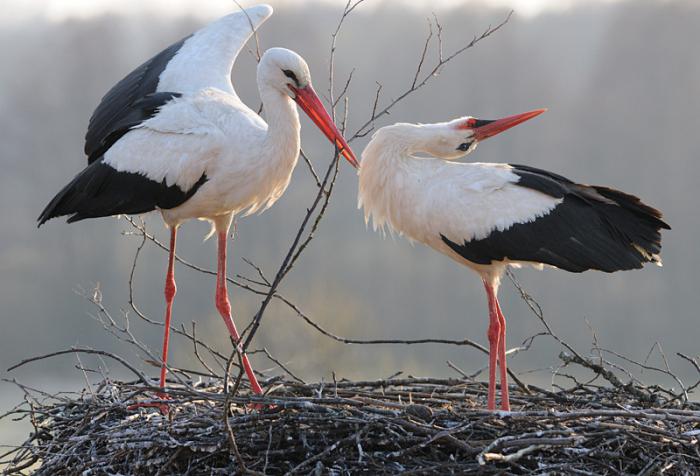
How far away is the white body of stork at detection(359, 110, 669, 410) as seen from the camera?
18.9 ft

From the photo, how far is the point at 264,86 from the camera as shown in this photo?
19.8ft

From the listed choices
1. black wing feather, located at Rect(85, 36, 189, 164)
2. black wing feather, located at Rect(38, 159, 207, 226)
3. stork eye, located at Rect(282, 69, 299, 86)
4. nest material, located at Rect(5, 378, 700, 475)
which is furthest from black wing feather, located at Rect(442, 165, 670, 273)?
black wing feather, located at Rect(85, 36, 189, 164)

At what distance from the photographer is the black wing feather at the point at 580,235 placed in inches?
227

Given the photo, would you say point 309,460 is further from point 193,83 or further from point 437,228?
point 193,83

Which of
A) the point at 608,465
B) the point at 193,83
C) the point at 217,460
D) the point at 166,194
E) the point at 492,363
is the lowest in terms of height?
the point at 608,465

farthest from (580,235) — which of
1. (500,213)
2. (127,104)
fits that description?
(127,104)

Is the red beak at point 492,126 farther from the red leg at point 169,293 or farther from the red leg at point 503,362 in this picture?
the red leg at point 169,293

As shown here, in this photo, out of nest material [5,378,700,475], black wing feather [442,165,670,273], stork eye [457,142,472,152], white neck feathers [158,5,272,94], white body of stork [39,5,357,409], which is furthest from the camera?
white neck feathers [158,5,272,94]

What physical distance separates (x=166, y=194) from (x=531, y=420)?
2.38 m

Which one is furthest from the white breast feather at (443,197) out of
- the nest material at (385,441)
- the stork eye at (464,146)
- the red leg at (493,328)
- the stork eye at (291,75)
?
the nest material at (385,441)

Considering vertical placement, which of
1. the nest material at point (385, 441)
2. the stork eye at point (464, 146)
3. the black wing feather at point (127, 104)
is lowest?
the nest material at point (385, 441)

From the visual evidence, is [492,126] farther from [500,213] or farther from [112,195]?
[112,195]

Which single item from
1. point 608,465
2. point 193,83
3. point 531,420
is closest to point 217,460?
point 531,420

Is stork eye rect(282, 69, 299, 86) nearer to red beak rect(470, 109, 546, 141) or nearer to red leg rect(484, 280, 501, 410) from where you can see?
red beak rect(470, 109, 546, 141)
